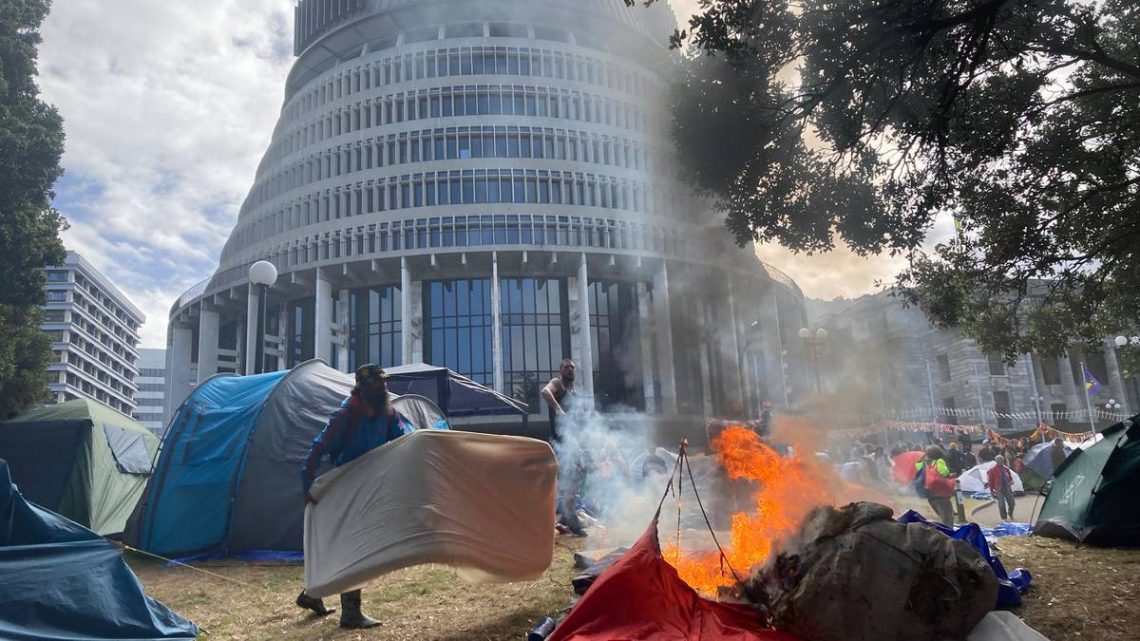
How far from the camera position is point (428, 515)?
512 centimetres

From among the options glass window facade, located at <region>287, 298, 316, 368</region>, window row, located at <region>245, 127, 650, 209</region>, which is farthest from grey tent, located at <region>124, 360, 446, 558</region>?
glass window facade, located at <region>287, 298, 316, 368</region>

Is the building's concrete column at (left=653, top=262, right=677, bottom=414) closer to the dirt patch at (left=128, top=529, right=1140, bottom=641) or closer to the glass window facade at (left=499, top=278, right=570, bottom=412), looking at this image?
the glass window facade at (left=499, top=278, right=570, bottom=412)

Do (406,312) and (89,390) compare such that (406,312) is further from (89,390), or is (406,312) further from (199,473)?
(89,390)

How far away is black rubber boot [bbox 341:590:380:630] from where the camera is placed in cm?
543

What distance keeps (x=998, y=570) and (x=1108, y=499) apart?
421cm

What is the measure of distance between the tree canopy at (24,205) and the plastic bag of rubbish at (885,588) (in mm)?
19170

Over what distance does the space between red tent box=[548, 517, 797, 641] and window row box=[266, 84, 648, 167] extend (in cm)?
4147

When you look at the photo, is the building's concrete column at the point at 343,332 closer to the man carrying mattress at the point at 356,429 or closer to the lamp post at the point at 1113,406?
the man carrying mattress at the point at 356,429

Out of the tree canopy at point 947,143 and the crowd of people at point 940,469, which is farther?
the crowd of people at point 940,469

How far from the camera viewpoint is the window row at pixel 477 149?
43656 mm

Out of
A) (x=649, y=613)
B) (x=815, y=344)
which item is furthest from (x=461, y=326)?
(x=649, y=613)

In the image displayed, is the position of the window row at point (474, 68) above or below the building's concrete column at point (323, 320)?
above

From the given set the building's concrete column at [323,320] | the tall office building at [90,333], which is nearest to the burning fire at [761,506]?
the building's concrete column at [323,320]

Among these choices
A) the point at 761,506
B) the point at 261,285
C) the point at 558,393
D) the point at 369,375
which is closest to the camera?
the point at 369,375
